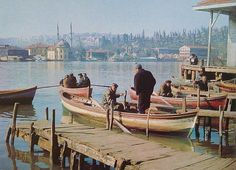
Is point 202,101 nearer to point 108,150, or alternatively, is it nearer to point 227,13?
point 108,150

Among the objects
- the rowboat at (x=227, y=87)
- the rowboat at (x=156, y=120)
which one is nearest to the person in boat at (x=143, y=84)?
the rowboat at (x=156, y=120)

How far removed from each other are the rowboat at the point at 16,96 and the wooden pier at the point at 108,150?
13.6m

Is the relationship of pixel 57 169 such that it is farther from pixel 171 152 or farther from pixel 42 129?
pixel 171 152

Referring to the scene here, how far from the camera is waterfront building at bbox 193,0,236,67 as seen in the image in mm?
25625

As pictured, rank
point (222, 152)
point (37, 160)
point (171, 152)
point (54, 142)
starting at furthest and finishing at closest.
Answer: point (222, 152)
point (37, 160)
point (54, 142)
point (171, 152)

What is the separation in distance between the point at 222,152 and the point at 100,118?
5.97 m

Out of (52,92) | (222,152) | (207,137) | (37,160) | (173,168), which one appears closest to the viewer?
(173,168)

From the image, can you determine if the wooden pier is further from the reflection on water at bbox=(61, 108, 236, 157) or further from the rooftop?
the rooftop

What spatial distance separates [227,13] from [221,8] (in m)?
2.16

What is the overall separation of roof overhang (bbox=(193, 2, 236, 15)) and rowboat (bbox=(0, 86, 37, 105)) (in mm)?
13223

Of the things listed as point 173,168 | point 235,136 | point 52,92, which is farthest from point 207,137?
point 52,92

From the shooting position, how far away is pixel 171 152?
10.4 m

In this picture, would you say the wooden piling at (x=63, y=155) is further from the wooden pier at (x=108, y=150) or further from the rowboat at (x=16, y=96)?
the rowboat at (x=16, y=96)

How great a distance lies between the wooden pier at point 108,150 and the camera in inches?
372
